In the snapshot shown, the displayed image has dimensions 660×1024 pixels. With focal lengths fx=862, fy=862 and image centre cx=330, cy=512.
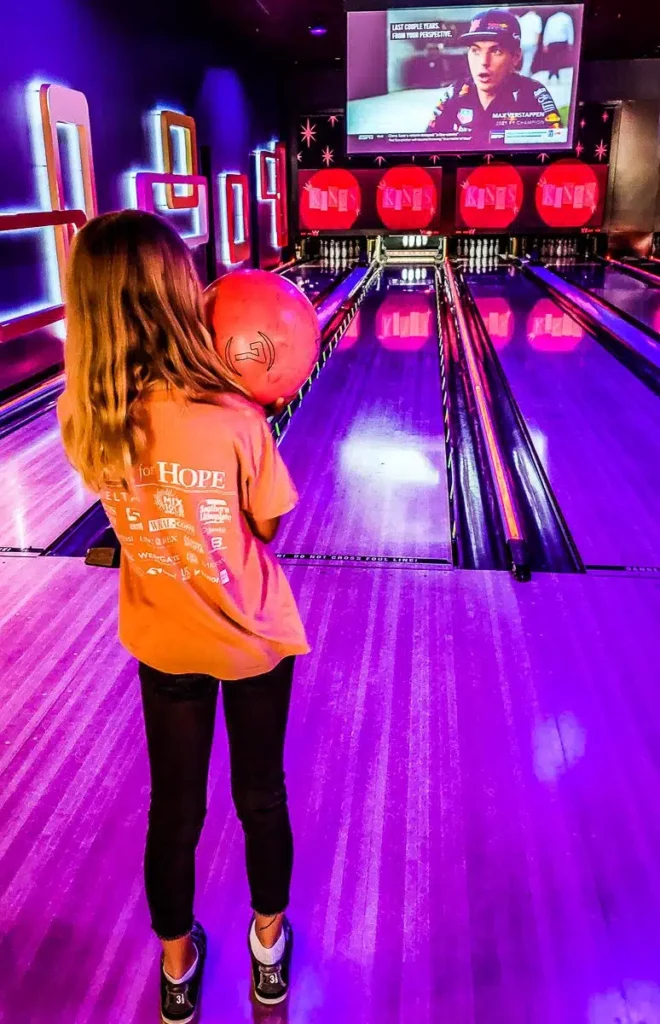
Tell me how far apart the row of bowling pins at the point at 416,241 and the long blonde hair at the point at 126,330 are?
464 inches

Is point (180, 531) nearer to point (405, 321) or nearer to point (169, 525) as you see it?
point (169, 525)

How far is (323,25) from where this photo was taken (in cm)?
813

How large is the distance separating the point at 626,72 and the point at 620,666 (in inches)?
425

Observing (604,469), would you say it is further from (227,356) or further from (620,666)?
(227,356)

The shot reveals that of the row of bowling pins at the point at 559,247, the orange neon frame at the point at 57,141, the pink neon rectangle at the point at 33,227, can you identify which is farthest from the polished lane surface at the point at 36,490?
the row of bowling pins at the point at 559,247

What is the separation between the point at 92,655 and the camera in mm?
2137

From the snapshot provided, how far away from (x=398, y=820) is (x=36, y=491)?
2.22m

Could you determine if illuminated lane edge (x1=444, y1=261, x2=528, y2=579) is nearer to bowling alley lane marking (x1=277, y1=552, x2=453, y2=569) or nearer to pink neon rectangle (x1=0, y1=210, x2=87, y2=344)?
bowling alley lane marking (x1=277, y1=552, x2=453, y2=569)

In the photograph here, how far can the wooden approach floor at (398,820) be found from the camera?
1240 mm

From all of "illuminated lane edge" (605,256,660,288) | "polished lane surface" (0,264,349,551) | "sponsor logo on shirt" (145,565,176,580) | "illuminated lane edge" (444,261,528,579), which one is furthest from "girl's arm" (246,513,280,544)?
"illuminated lane edge" (605,256,660,288)

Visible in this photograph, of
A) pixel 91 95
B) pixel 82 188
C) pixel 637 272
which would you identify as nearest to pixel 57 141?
pixel 82 188

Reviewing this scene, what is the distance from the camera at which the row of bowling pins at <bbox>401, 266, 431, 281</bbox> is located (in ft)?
32.4

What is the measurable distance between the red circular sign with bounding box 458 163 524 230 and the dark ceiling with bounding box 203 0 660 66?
5.30 feet

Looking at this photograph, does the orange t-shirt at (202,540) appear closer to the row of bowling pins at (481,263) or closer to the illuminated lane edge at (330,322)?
the illuminated lane edge at (330,322)
